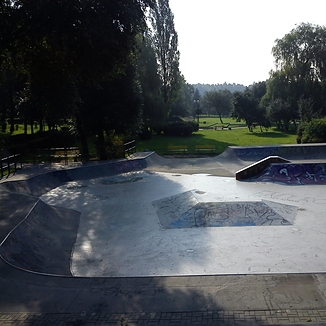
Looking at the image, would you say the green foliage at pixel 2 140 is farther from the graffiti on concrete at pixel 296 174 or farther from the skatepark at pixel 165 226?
the graffiti on concrete at pixel 296 174

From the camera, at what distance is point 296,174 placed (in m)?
17.4

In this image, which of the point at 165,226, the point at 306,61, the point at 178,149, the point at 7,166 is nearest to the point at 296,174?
the point at 165,226

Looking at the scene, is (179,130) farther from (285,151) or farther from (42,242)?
(42,242)

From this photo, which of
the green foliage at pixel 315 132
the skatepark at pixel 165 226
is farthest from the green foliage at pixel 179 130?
the skatepark at pixel 165 226

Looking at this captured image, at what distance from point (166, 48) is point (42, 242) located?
40234 millimetres

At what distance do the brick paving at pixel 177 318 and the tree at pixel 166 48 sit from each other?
137ft

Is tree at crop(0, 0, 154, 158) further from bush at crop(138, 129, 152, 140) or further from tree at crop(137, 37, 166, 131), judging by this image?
bush at crop(138, 129, 152, 140)

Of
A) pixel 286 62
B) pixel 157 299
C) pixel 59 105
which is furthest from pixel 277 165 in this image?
pixel 286 62

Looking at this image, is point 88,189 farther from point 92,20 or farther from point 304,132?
point 304,132

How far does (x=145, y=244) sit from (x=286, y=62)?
150 ft

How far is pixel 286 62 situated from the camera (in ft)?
161

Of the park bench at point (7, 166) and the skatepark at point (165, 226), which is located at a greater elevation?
the park bench at point (7, 166)

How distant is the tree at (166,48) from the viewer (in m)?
45.1

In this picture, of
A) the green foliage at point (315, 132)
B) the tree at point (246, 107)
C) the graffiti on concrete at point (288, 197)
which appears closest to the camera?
the graffiti on concrete at point (288, 197)
